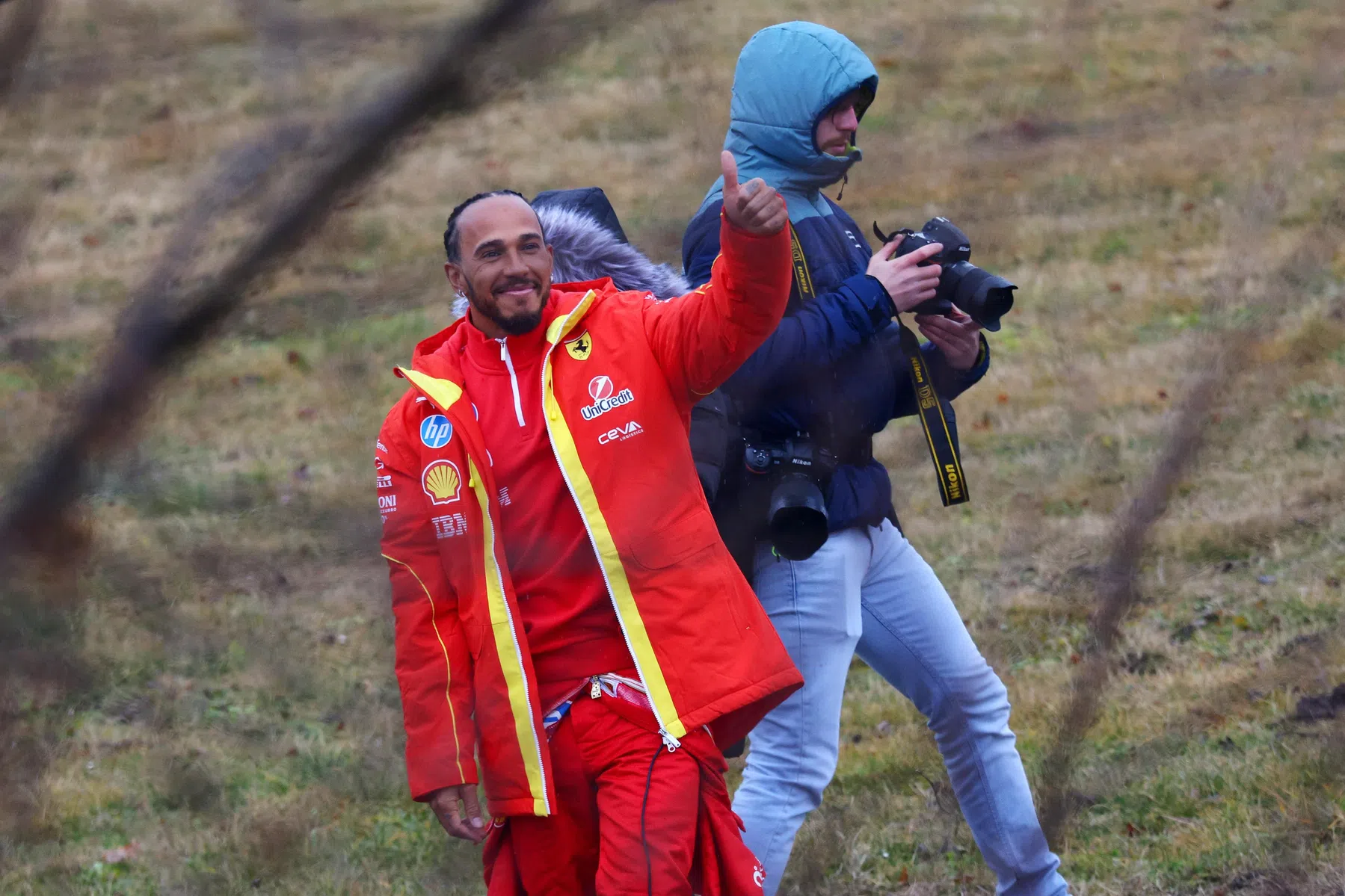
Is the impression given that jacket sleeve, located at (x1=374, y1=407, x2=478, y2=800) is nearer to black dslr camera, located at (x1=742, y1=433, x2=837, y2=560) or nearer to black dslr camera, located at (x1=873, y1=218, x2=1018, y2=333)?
black dslr camera, located at (x1=742, y1=433, x2=837, y2=560)

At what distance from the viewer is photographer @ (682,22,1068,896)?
2.69 m

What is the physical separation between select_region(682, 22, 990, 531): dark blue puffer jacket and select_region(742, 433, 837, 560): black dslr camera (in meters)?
0.03

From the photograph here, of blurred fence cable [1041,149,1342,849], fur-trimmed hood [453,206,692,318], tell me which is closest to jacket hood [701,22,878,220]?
fur-trimmed hood [453,206,692,318]

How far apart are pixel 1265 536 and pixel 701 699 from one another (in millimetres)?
3577

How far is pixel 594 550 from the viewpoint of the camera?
2484 mm

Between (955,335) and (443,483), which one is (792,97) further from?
(443,483)

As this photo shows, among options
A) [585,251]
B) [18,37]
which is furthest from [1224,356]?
[585,251]

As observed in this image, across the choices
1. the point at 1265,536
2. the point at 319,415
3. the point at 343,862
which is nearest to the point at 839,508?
the point at 319,415

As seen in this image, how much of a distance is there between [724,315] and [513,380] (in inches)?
16.6

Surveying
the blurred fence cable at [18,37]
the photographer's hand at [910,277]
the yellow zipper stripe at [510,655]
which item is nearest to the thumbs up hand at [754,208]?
the photographer's hand at [910,277]

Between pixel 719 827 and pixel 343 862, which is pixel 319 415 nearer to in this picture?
pixel 719 827

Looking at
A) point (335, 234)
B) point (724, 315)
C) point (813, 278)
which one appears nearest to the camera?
point (335, 234)

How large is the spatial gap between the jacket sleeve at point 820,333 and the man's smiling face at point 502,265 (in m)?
0.27

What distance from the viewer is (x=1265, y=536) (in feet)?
17.7
